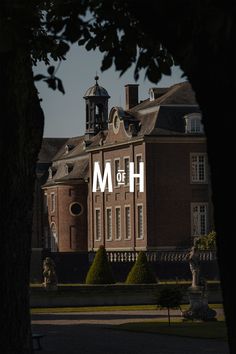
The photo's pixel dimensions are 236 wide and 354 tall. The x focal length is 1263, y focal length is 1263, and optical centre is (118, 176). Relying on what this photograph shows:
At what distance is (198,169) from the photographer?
68938 millimetres

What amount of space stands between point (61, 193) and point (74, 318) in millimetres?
52320

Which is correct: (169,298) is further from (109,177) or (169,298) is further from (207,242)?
(109,177)

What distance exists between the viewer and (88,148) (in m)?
79.6

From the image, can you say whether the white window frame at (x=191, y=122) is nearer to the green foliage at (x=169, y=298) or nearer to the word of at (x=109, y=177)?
the word of at (x=109, y=177)

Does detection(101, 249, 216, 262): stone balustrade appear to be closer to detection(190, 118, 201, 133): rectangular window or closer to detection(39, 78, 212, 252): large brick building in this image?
detection(39, 78, 212, 252): large brick building

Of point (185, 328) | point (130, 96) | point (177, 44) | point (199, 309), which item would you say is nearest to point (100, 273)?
point (199, 309)

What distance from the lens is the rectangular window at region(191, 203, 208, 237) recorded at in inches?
2677

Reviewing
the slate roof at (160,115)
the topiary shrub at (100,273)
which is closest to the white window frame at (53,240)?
the slate roof at (160,115)

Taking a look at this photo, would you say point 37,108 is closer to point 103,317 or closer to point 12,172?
point 12,172

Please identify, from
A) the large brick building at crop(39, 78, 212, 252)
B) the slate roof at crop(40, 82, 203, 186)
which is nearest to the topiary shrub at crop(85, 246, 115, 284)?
the large brick building at crop(39, 78, 212, 252)

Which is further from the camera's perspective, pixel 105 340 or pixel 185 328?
pixel 185 328

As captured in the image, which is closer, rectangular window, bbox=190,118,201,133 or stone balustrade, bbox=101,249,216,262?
stone balustrade, bbox=101,249,216,262

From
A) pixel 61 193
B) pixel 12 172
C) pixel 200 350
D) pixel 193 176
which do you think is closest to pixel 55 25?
pixel 12 172

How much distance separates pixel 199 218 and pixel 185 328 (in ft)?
137
